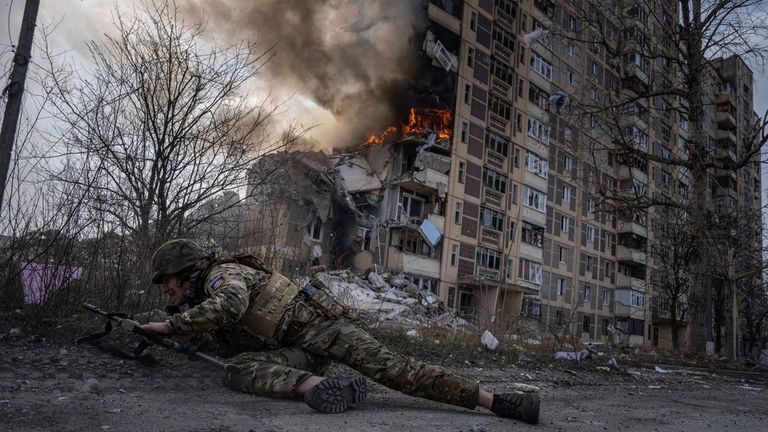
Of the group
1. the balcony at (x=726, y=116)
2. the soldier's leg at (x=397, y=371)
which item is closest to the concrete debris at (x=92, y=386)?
the soldier's leg at (x=397, y=371)

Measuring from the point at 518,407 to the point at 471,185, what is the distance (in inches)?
1112

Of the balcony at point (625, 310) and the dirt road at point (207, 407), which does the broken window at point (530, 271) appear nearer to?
the balcony at point (625, 310)

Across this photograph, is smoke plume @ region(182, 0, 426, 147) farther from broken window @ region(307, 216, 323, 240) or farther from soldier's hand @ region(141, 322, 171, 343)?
soldier's hand @ region(141, 322, 171, 343)

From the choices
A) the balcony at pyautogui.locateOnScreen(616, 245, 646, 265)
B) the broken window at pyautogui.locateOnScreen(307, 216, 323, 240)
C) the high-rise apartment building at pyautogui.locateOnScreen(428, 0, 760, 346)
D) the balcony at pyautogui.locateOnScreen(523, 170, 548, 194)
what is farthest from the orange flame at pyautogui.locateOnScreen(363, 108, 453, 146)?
the balcony at pyautogui.locateOnScreen(616, 245, 646, 265)

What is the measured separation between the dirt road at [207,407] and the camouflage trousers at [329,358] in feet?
0.36

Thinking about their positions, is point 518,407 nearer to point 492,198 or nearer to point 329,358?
point 329,358

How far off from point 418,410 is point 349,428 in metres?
0.83

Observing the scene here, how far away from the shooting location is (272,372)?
3.25 meters

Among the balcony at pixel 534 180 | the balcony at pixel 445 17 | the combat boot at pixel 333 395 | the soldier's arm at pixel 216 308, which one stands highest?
the balcony at pixel 445 17

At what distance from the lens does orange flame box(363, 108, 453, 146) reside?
30.0 metres

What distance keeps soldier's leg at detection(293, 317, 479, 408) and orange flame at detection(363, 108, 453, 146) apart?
2670cm

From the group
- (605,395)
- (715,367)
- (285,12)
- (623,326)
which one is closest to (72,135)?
(605,395)

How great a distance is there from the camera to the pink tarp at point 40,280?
15.5 feet

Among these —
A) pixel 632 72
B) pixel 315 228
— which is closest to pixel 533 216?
pixel 632 72
